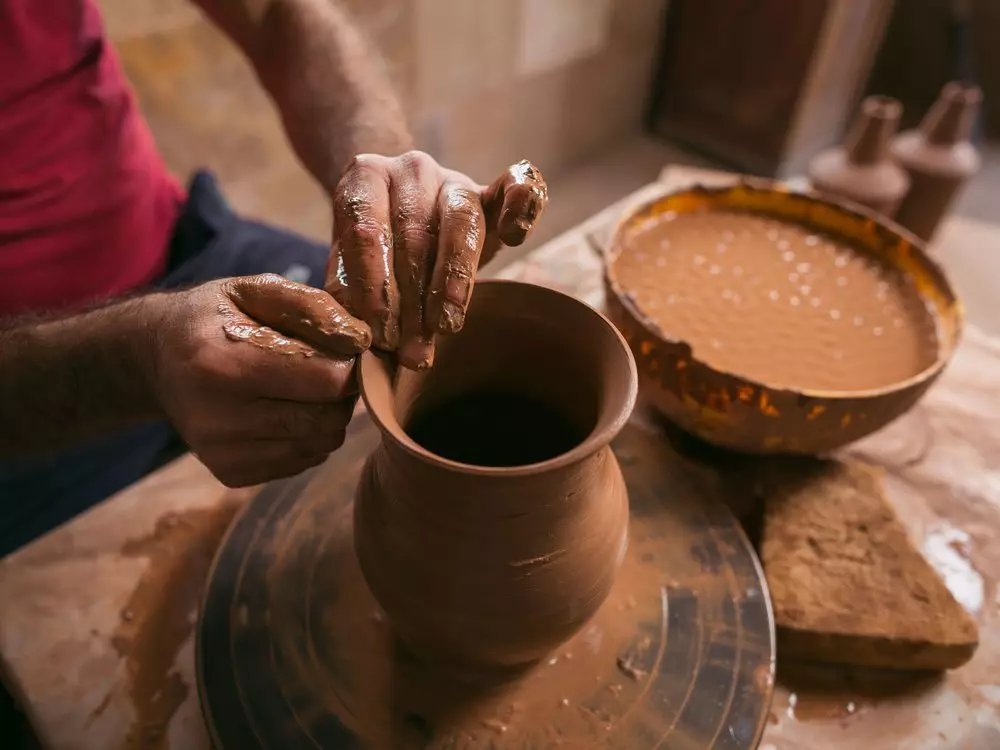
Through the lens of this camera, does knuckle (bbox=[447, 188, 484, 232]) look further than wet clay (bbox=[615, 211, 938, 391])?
No

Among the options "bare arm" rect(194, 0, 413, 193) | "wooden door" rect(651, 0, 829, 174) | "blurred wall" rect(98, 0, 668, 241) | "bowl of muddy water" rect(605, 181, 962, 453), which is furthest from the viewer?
"wooden door" rect(651, 0, 829, 174)

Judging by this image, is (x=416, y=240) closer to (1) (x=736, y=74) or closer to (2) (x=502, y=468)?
(2) (x=502, y=468)

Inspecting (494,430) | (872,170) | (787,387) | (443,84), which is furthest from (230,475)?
(443,84)

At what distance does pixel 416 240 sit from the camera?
88 centimetres

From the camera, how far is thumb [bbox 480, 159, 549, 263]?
87 cm

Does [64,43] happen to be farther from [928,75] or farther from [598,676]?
[928,75]

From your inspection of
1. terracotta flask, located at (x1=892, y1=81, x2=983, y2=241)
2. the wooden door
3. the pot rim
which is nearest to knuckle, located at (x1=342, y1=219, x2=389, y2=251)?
the pot rim

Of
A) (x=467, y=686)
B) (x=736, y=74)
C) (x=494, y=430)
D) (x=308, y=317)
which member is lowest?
(x=736, y=74)

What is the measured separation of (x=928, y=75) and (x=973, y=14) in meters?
0.31

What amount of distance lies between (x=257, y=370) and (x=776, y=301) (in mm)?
875

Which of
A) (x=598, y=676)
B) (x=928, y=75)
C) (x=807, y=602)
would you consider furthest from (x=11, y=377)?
(x=928, y=75)

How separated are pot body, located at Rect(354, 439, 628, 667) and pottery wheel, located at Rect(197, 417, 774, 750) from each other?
0.07 metres

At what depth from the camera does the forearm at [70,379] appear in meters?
0.96

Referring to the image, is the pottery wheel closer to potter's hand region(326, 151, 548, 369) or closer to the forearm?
the forearm
